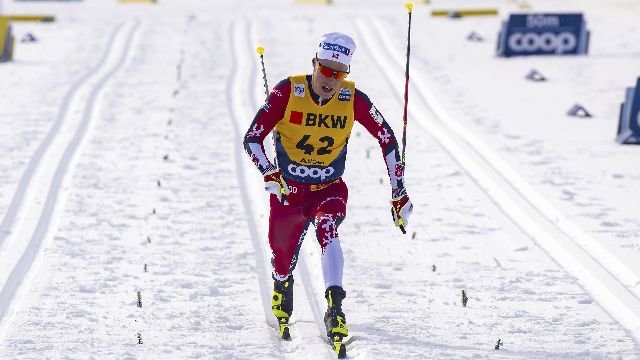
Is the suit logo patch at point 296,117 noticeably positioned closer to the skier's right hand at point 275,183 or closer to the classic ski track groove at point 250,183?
the skier's right hand at point 275,183

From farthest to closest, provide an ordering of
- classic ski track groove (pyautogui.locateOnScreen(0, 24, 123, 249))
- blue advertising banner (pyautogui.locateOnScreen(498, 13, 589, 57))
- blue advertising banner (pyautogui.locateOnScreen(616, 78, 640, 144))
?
blue advertising banner (pyautogui.locateOnScreen(498, 13, 589, 57))
blue advertising banner (pyautogui.locateOnScreen(616, 78, 640, 144))
classic ski track groove (pyautogui.locateOnScreen(0, 24, 123, 249))

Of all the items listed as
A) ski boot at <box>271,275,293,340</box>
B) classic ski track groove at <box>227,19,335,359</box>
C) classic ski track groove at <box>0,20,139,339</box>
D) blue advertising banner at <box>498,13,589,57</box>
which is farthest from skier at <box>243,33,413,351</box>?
blue advertising banner at <box>498,13,589,57</box>

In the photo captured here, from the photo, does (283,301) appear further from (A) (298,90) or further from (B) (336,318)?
(A) (298,90)

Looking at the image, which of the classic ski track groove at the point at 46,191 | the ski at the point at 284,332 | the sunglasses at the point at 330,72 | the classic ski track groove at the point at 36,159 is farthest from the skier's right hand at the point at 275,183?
the classic ski track groove at the point at 36,159

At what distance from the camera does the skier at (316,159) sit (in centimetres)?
567

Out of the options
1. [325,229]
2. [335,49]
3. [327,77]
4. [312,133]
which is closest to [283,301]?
[325,229]

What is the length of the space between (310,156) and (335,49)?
68cm

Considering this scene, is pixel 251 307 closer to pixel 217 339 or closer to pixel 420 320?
pixel 217 339

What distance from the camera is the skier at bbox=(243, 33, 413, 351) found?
18.6ft

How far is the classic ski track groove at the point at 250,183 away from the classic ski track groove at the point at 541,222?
2041mm

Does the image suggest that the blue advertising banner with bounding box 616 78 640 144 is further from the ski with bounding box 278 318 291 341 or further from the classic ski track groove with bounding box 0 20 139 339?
the ski with bounding box 278 318 291 341

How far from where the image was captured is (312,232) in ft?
27.9

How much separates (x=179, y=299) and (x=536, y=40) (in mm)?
14202

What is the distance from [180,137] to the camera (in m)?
12.4
